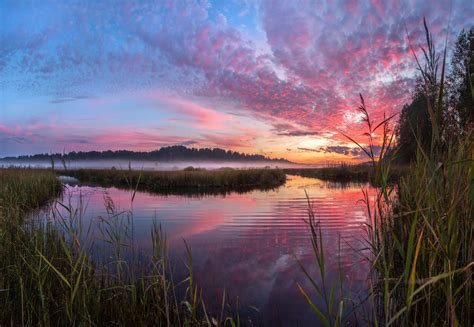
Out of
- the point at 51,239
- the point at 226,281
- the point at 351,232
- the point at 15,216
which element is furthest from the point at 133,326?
the point at 351,232

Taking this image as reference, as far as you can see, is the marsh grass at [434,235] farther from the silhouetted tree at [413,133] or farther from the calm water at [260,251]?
the calm water at [260,251]

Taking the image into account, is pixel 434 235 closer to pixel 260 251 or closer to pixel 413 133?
pixel 413 133

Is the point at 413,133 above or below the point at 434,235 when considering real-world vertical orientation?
above

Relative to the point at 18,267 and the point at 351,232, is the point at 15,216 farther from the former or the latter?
the point at 351,232

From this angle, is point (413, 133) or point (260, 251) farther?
point (260, 251)

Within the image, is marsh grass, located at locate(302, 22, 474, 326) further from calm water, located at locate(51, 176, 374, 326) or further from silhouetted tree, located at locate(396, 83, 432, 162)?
calm water, located at locate(51, 176, 374, 326)

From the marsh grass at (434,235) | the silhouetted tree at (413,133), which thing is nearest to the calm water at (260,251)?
the marsh grass at (434,235)

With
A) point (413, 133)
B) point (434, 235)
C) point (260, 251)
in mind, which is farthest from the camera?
point (260, 251)

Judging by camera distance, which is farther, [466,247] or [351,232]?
[351,232]

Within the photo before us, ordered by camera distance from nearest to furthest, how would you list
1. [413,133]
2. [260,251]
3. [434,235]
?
[434,235], [413,133], [260,251]

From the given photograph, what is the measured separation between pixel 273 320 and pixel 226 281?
1.54 metres

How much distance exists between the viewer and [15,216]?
5508 millimetres

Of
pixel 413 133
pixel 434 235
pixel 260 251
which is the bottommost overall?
pixel 260 251

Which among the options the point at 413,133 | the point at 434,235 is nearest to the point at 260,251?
the point at 413,133
